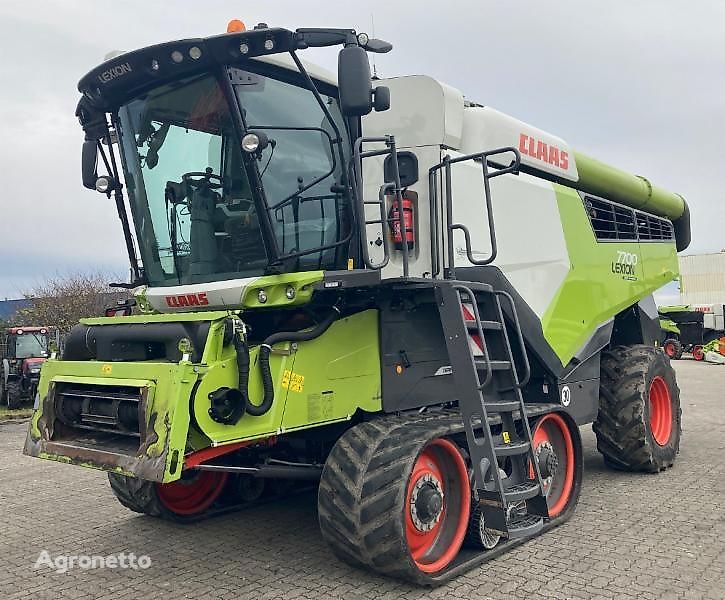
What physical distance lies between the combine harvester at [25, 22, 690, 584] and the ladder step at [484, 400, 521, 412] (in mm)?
18

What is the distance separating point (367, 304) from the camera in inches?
189

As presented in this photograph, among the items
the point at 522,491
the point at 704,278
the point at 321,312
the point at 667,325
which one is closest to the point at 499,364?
the point at 522,491

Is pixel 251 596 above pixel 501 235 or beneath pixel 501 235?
beneath

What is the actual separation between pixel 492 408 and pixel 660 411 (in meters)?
3.78

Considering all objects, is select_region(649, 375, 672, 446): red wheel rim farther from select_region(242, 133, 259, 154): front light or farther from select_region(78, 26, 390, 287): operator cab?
Answer: select_region(242, 133, 259, 154): front light

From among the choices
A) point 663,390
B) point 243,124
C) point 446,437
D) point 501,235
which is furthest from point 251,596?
point 663,390

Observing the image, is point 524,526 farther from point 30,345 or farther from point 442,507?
point 30,345

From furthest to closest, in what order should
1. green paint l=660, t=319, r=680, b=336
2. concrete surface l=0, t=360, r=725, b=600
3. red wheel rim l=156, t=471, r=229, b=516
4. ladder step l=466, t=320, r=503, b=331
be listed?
green paint l=660, t=319, r=680, b=336, red wheel rim l=156, t=471, r=229, b=516, ladder step l=466, t=320, r=503, b=331, concrete surface l=0, t=360, r=725, b=600

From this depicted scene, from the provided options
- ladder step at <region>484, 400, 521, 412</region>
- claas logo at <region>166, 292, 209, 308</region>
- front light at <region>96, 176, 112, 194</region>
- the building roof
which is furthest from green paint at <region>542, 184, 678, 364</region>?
the building roof

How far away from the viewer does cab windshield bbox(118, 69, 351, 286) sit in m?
4.24

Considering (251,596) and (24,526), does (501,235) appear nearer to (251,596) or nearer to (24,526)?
(251,596)

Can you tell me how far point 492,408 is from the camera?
15.1 feet

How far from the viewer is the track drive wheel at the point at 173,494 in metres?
5.35

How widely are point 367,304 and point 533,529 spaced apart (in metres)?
1.91
